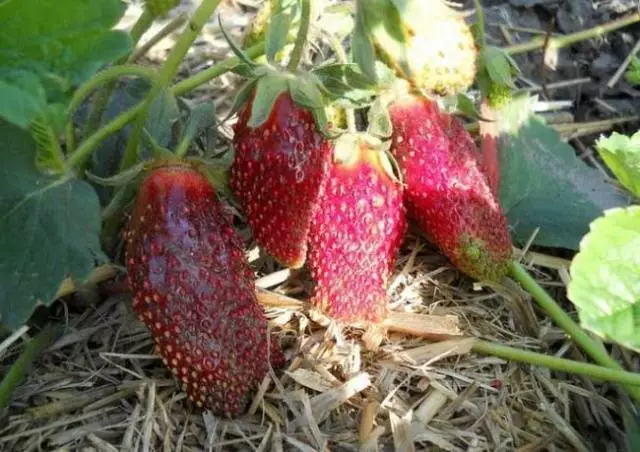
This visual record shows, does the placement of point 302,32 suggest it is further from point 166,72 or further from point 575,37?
point 575,37

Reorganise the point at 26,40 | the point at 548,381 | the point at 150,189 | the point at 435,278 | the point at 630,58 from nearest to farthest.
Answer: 1. the point at 26,40
2. the point at 150,189
3. the point at 548,381
4. the point at 435,278
5. the point at 630,58

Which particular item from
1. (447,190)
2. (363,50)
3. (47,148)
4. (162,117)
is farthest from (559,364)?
(47,148)

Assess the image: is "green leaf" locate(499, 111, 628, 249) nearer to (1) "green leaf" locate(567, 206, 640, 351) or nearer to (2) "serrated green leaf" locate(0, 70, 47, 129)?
(1) "green leaf" locate(567, 206, 640, 351)

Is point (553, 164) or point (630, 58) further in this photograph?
point (630, 58)

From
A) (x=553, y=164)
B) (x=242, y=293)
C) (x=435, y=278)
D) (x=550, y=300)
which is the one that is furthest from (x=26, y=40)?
(x=553, y=164)

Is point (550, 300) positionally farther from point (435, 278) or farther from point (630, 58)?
point (630, 58)

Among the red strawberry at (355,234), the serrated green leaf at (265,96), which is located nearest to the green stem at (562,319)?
the red strawberry at (355,234)

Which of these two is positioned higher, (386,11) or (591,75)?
(386,11)
